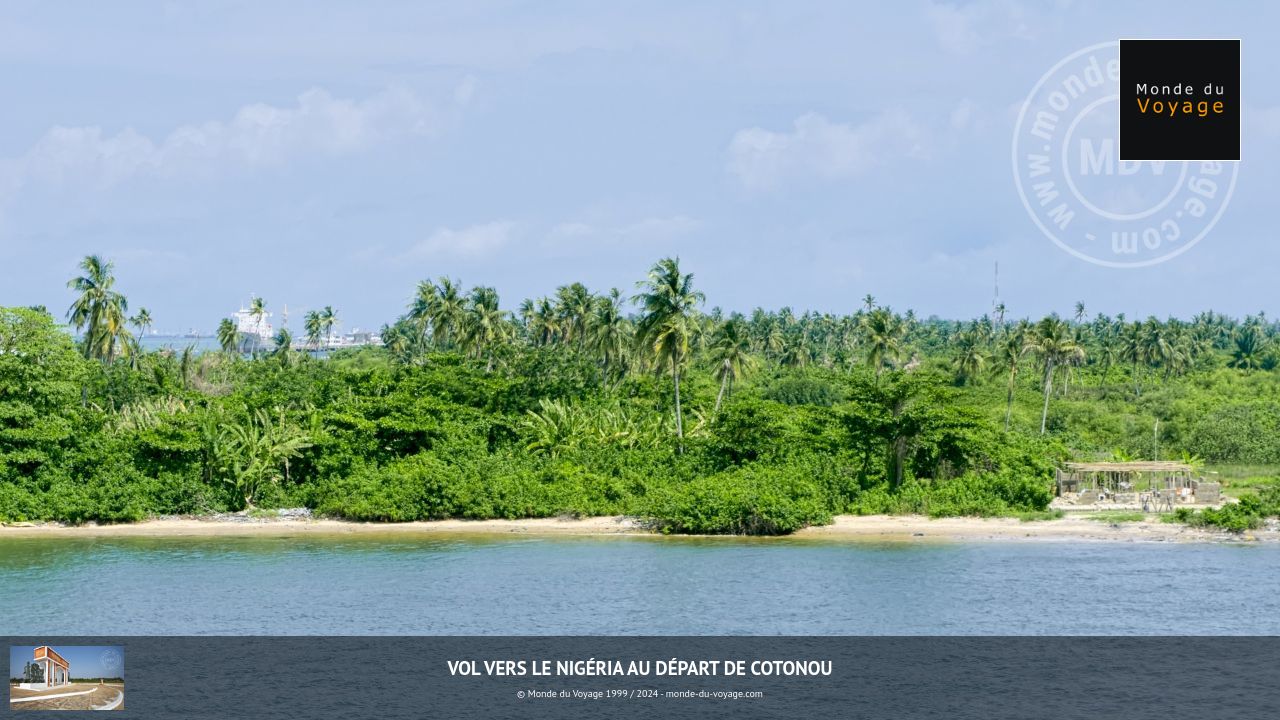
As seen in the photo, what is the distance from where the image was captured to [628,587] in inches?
1364

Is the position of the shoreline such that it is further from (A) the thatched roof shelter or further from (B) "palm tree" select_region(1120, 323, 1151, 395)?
(B) "palm tree" select_region(1120, 323, 1151, 395)

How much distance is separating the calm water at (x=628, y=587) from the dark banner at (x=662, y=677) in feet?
4.07

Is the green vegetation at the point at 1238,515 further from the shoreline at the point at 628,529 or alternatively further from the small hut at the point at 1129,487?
the small hut at the point at 1129,487

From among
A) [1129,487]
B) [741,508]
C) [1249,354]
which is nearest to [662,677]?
[741,508]

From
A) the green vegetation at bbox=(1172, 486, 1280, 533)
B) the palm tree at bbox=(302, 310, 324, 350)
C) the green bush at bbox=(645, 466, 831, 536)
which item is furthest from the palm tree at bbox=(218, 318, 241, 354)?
the green vegetation at bbox=(1172, 486, 1280, 533)

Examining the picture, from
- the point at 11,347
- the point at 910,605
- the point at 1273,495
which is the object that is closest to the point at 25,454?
the point at 11,347

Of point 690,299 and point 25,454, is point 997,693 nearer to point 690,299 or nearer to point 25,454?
point 690,299

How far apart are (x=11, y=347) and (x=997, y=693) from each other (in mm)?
38114

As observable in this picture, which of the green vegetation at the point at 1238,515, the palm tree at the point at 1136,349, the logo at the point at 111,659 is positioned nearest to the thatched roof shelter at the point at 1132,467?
the green vegetation at the point at 1238,515

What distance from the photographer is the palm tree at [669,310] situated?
5141 centimetres

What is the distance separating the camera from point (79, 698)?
24.2 m

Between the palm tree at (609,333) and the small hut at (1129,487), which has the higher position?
the palm tree at (609,333)

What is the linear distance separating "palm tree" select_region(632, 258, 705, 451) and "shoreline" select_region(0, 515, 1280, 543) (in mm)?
8284

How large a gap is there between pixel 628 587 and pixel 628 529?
10.2 metres
